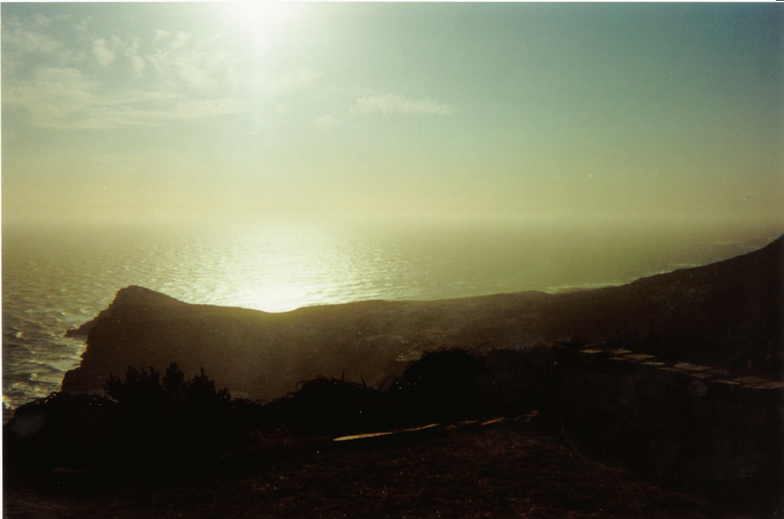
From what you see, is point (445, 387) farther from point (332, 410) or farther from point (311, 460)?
point (311, 460)

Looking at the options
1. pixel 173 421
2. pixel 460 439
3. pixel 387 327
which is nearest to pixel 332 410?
pixel 460 439

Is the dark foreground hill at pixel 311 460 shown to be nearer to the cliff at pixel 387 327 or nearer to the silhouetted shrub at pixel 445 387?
the silhouetted shrub at pixel 445 387

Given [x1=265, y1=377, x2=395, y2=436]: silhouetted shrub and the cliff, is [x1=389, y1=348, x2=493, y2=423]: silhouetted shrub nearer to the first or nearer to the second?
[x1=265, y1=377, x2=395, y2=436]: silhouetted shrub

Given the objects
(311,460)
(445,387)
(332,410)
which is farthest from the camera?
(445,387)

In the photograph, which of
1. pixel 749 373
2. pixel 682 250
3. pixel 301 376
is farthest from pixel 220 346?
pixel 682 250

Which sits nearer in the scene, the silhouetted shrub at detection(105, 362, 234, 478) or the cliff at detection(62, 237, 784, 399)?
the silhouetted shrub at detection(105, 362, 234, 478)

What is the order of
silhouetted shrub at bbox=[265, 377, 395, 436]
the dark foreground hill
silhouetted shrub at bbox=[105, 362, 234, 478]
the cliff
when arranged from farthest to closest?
1. the cliff
2. silhouetted shrub at bbox=[265, 377, 395, 436]
3. silhouetted shrub at bbox=[105, 362, 234, 478]
4. the dark foreground hill

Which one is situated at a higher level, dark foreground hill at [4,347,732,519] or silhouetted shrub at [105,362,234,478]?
silhouetted shrub at [105,362,234,478]

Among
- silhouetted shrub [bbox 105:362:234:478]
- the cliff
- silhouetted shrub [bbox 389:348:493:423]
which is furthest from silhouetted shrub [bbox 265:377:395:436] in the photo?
the cliff
